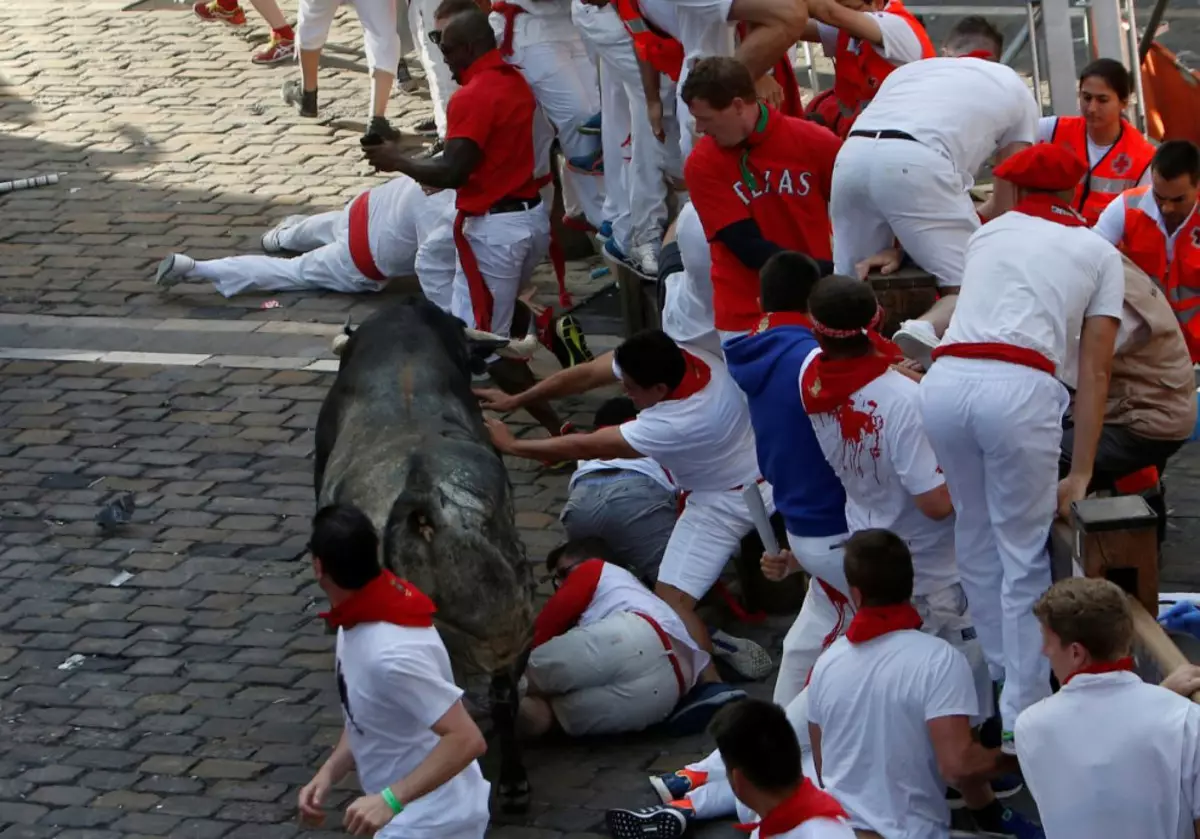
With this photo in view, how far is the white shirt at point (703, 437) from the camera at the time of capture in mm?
8312

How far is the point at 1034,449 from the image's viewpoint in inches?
261

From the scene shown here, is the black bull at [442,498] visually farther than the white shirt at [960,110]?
No

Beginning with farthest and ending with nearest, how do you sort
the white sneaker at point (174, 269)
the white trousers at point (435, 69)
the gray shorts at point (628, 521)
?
the white trousers at point (435, 69) → the white sneaker at point (174, 269) → the gray shorts at point (628, 521)

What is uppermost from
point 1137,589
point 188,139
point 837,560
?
point 1137,589

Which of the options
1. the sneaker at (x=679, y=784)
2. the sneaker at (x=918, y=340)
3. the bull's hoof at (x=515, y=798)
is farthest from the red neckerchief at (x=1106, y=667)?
the bull's hoof at (x=515, y=798)

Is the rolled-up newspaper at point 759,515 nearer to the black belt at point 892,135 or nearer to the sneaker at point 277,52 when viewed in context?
the black belt at point 892,135

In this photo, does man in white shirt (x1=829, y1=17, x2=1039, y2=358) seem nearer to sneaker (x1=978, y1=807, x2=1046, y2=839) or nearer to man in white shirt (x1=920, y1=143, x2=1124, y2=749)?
man in white shirt (x1=920, y1=143, x2=1124, y2=749)

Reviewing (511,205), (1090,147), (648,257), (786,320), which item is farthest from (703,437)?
(511,205)

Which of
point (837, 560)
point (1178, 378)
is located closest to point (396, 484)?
point (837, 560)

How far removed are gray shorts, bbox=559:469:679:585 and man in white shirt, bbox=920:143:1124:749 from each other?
2.22 metres

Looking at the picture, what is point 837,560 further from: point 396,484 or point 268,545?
point 268,545

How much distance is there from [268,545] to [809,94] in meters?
6.27

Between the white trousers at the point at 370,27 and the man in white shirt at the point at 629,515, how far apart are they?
6696 millimetres

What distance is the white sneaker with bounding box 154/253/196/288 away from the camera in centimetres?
1280
